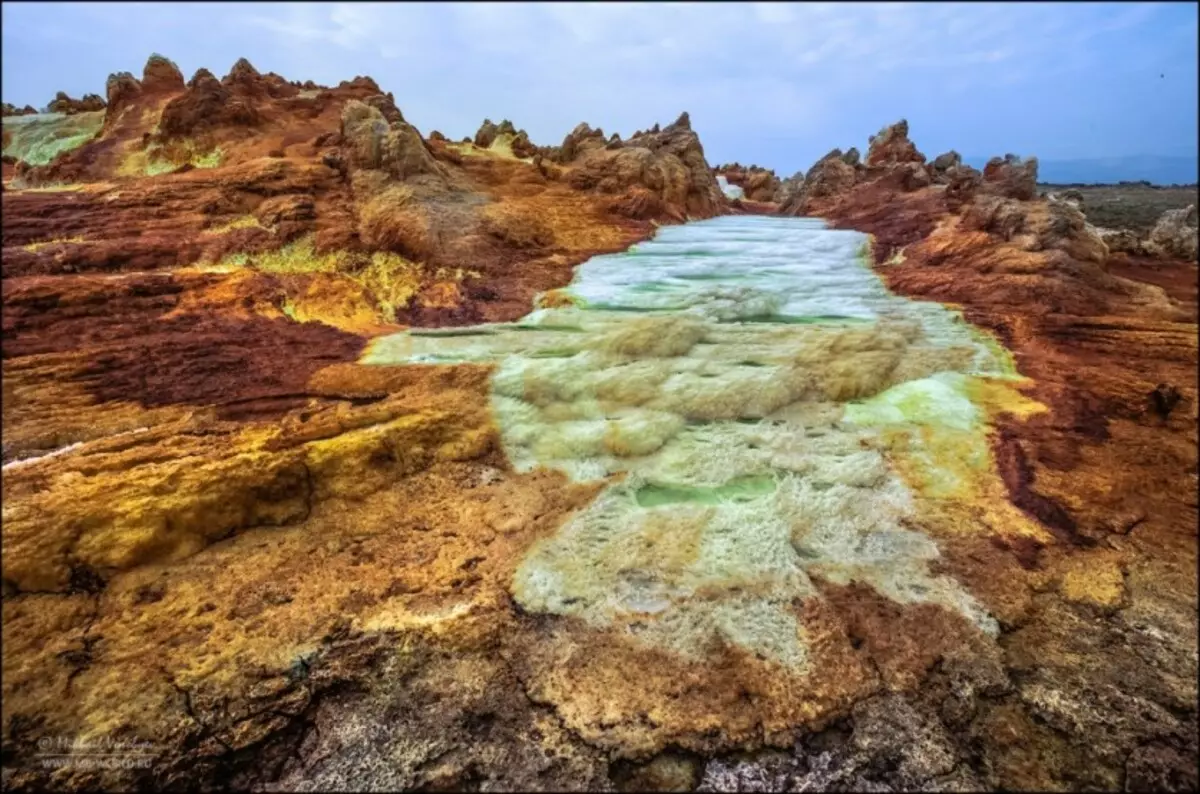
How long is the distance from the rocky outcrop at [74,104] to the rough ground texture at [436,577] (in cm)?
1474

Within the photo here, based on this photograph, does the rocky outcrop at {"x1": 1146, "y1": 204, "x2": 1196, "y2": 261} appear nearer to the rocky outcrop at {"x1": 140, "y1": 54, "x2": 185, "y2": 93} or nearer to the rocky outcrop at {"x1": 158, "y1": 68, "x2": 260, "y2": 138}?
the rocky outcrop at {"x1": 158, "y1": 68, "x2": 260, "y2": 138}

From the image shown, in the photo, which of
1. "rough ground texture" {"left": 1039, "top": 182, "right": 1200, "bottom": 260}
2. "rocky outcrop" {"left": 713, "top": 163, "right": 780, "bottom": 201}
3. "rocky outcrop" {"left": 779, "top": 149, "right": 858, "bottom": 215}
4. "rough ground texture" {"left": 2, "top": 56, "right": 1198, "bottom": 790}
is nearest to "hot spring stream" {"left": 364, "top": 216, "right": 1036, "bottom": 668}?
"rough ground texture" {"left": 2, "top": 56, "right": 1198, "bottom": 790}

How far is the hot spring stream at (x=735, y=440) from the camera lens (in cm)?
509

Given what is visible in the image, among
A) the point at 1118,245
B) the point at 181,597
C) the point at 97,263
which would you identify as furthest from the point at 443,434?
the point at 1118,245

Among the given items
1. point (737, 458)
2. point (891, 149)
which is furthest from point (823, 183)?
point (737, 458)

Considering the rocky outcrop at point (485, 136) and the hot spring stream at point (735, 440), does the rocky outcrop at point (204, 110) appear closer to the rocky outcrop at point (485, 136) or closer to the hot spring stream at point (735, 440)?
the rocky outcrop at point (485, 136)

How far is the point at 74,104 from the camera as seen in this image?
2092 centimetres

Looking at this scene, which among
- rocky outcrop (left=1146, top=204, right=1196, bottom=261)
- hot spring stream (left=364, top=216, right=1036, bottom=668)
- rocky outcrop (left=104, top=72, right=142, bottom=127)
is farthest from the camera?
rocky outcrop (left=104, top=72, right=142, bottom=127)

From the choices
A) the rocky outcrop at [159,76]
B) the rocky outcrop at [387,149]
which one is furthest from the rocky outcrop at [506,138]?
the rocky outcrop at [159,76]

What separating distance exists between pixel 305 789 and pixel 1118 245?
13.0 meters

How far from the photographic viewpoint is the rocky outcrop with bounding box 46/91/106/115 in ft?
67.7

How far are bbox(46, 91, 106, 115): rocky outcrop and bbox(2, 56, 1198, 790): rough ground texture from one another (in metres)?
14.7

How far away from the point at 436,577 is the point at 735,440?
3.39 meters

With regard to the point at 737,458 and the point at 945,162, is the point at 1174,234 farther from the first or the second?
the point at 945,162
